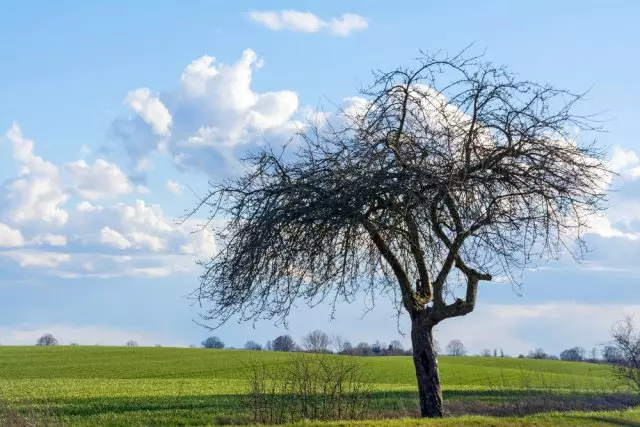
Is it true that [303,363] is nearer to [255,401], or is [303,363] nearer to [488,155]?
[255,401]

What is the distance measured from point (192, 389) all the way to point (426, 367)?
25.2 m

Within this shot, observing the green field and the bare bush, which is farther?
the green field

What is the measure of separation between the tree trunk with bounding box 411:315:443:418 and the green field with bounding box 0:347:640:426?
1.01 m

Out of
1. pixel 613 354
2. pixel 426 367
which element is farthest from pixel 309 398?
pixel 613 354

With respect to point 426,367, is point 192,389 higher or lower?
lower

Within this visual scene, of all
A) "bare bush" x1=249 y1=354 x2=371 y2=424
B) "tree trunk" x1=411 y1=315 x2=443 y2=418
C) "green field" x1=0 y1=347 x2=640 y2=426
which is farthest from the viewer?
"green field" x1=0 y1=347 x2=640 y2=426

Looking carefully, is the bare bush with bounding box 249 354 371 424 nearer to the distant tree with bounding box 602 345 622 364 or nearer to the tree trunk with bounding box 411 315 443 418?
the tree trunk with bounding box 411 315 443 418

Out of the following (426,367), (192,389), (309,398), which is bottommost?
(309,398)

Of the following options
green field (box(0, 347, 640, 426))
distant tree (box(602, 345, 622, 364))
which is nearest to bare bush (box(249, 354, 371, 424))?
green field (box(0, 347, 640, 426))

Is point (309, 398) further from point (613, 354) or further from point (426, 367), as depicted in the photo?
point (613, 354)

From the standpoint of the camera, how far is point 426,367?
54.1 feet

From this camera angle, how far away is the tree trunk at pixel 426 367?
54.2 ft

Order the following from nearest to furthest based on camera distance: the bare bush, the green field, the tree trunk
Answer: the tree trunk → the bare bush → the green field

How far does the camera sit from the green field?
25.0 m
